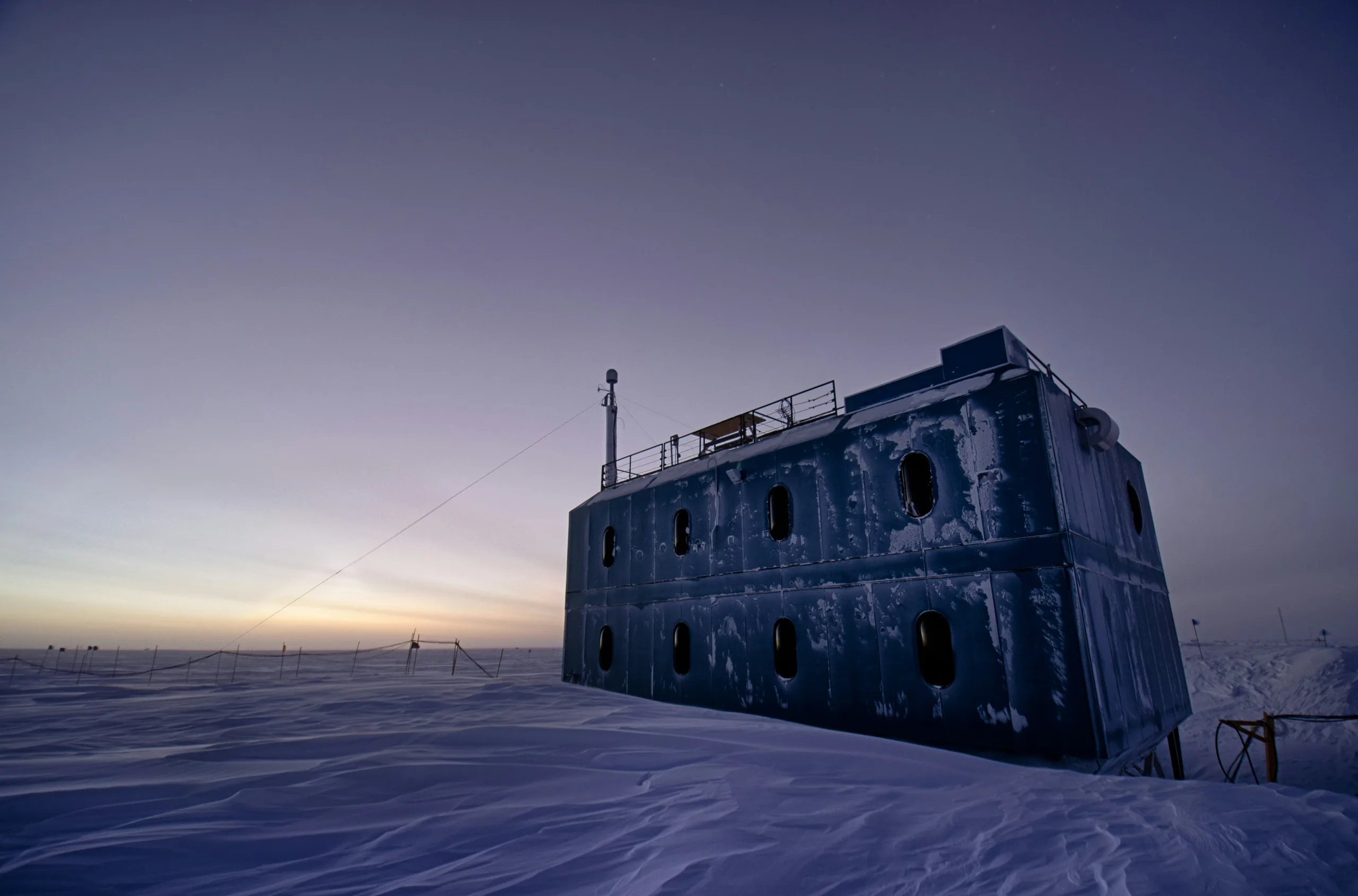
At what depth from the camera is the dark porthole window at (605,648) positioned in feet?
57.9

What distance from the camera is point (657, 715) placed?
33.6 feet

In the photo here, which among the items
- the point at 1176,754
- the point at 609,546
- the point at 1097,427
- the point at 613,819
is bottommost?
the point at 1176,754

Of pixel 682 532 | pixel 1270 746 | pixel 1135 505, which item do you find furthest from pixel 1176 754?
pixel 682 532

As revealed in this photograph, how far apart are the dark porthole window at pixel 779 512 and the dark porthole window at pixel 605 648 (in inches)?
275

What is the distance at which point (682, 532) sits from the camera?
52.7 ft

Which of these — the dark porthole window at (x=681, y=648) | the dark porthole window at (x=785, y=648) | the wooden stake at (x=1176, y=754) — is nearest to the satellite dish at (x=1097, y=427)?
the dark porthole window at (x=785, y=648)

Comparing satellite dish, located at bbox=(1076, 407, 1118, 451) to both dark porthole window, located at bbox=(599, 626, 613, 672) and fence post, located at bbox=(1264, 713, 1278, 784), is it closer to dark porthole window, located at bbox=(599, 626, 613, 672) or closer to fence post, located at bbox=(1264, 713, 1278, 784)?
fence post, located at bbox=(1264, 713, 1278, 784)

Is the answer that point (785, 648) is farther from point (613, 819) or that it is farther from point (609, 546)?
point (613, 819)

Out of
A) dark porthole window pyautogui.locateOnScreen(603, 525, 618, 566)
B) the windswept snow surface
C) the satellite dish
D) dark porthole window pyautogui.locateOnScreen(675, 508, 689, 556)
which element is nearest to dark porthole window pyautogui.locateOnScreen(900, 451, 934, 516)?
the satellite dish

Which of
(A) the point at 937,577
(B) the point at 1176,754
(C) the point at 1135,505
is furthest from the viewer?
(B) the point at 1176,754

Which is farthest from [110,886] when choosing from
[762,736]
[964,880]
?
[762,736]

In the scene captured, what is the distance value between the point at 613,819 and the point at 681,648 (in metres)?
10.7

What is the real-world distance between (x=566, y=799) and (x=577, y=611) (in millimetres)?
14455

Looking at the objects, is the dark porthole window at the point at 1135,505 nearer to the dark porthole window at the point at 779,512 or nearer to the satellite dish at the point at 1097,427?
the satellite dish at the point at 1097,427
